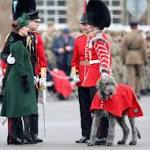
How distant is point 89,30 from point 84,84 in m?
0.75

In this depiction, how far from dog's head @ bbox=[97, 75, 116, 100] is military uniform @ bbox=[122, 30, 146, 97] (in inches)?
473

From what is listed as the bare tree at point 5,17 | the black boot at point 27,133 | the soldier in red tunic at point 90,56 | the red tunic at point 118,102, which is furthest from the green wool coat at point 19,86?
the bare tree at point 5,17

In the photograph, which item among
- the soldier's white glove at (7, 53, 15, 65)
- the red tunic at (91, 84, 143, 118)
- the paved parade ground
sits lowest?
the paved parade ground

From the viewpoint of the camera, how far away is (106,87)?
15430 millimetres

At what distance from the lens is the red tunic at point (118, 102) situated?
51.2 ft

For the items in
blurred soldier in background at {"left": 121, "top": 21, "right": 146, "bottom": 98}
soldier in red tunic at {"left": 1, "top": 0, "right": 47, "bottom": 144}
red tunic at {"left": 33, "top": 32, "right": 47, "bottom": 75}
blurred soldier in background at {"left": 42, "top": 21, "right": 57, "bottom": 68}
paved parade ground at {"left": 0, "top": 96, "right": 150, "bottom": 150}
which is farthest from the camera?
blurred soldier in background at {"left": 42, "top": 21, "right": 57, "bottom": 68}

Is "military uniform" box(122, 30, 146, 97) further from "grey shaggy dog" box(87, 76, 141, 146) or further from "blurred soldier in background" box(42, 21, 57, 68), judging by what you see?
"grey shaggy dog" box(87, 76, 141, 146)

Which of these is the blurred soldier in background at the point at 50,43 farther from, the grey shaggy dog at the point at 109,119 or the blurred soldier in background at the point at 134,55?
the grey shaggy dog at the point at 109,119

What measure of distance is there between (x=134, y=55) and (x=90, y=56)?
11.4 meters

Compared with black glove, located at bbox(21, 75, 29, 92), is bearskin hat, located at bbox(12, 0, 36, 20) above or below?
above

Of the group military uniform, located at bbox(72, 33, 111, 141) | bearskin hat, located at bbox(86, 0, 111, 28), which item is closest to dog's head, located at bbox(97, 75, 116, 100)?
military uniform, located at bbox(72, 33, 111, 141)

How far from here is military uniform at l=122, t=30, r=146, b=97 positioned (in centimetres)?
2756

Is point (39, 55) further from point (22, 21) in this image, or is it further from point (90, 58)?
point (90, 58)

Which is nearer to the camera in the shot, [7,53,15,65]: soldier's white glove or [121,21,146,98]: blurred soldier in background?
[7,53,15,65]: soldier's white glove
